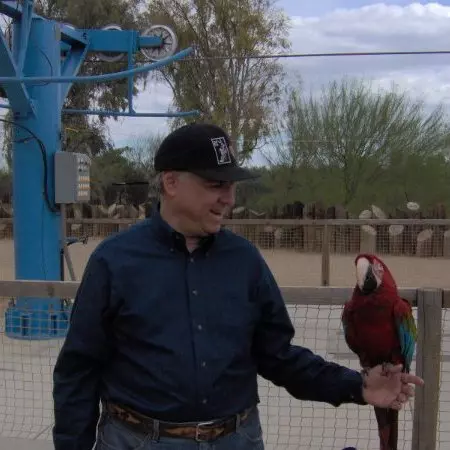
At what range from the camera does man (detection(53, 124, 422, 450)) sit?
1.85m

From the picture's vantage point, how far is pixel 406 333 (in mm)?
2395

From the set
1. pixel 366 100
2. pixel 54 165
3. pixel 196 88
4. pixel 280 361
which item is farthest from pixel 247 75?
pixel 280 361

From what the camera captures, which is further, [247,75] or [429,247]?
[247,75]

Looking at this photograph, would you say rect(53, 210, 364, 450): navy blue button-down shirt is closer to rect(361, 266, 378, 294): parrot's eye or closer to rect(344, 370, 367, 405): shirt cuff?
rect(344, 370, 367, 405): shirt cuff

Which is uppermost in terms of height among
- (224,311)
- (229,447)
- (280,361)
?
(224,311)

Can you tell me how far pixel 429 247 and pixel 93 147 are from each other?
15059 millimetres

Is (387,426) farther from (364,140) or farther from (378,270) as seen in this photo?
(364,140)

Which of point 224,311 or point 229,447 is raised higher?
point 224,311

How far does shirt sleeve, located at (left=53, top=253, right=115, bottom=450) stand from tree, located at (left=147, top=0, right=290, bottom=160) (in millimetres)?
22060

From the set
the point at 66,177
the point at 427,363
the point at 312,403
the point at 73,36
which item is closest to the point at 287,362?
the point at 427,363

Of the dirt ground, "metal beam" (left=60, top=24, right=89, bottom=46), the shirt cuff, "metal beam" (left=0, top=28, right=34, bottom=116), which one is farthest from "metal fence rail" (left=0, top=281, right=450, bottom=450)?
the dirt ground

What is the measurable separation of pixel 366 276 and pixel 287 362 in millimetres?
428

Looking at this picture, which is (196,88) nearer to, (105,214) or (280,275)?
(105,214)

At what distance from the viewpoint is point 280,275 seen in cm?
1143
